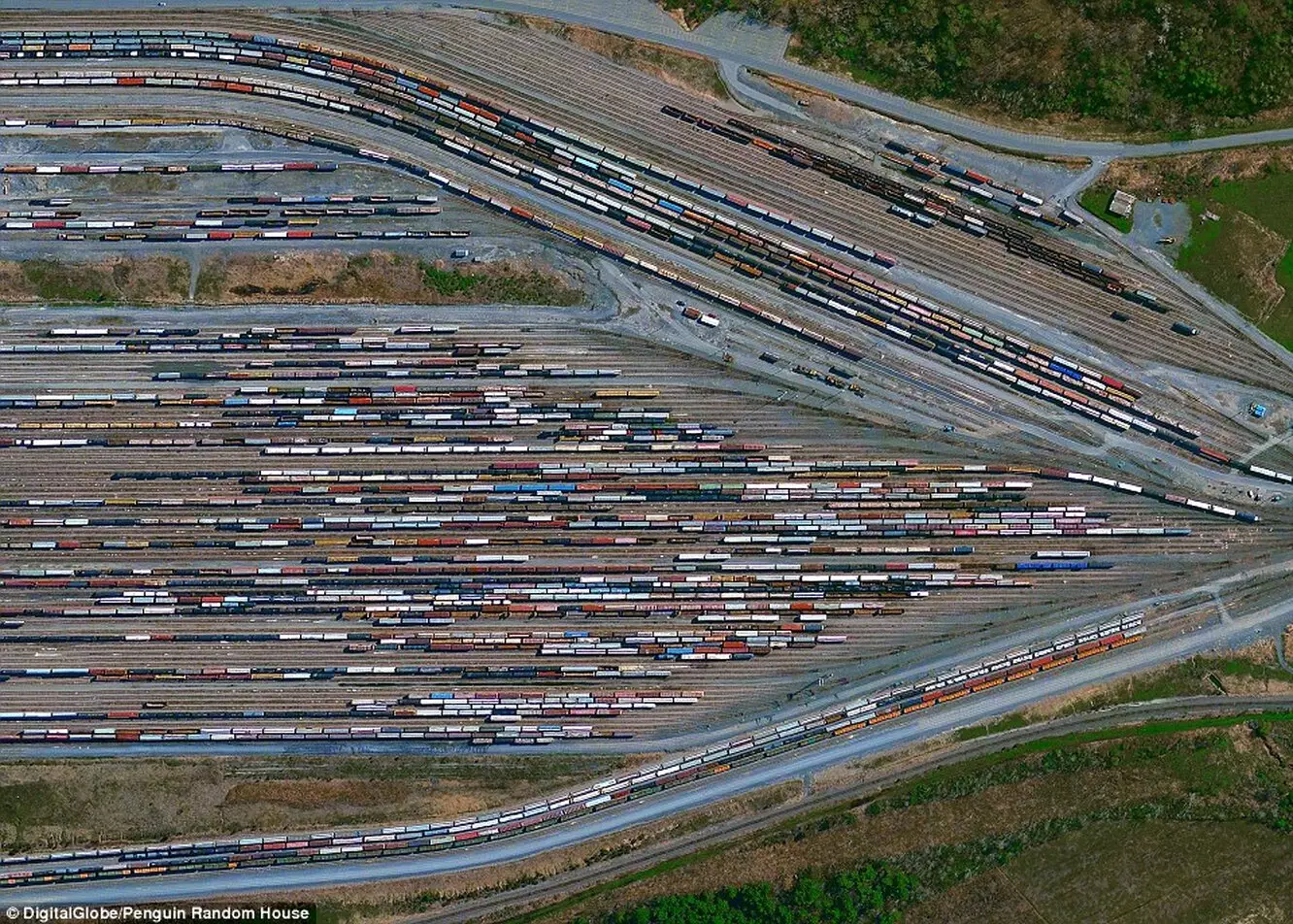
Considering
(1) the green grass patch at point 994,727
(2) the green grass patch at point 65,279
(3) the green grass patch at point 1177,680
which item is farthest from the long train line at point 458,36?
(1) the green grass patch at point 994,727

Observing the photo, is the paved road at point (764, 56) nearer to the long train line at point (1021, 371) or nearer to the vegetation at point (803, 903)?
the long train line at point (1021, 371)

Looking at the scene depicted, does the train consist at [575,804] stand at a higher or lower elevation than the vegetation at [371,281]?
lower

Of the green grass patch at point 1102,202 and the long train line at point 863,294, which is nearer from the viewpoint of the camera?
the green grass patch at point 1102,202

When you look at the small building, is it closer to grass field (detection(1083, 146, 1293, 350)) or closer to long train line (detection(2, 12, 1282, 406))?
grass field (detection(1083, 146, 1293, 350))

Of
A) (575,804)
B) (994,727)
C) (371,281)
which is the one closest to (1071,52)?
(994,727)

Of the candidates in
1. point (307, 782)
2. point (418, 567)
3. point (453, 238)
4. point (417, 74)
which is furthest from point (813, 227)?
point (307, 782)

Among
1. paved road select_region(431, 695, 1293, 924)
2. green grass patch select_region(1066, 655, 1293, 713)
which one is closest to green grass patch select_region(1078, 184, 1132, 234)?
green grass patch select_region(1066, 655, 1293, 713)

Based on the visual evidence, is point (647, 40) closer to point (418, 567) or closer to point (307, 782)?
point (418, 567)
